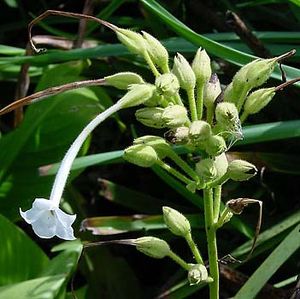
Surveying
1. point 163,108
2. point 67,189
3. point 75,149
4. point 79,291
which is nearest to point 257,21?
point 67,189

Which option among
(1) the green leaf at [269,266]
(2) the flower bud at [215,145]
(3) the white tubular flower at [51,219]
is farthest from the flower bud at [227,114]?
(1) the green leaf at [269,266]

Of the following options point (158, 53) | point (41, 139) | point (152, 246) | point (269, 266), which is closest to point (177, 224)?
point (152, 246)

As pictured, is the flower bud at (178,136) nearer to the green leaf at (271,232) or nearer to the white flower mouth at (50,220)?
the white flower mouth at (50,220)

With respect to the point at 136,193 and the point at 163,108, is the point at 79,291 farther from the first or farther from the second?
the point at 163,108

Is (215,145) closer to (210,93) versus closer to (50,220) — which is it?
(210,93)

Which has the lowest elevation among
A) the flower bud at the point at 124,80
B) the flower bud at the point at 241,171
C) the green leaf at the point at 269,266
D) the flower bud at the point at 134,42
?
the green leaf at the point at 269,266

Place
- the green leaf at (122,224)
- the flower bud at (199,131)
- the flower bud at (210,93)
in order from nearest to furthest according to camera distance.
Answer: the flower bud at (199,131) → the flower bud at (210,93) → the green leaf at (122,224)
